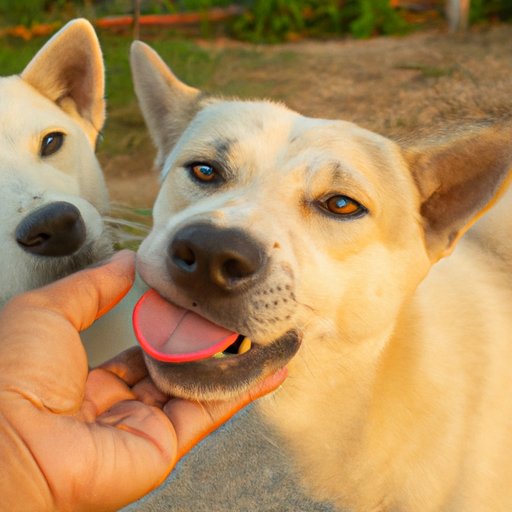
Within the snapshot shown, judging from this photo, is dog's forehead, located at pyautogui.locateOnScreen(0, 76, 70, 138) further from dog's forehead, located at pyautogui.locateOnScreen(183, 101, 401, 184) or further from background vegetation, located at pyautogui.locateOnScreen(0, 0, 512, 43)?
background vegetation, located at pyautogui.locateOnScreen(0, 0, 512, 43)

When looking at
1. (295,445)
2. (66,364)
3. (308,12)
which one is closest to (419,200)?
(295,445)

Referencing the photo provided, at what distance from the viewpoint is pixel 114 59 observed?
819 cm

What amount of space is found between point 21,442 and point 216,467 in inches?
71.7

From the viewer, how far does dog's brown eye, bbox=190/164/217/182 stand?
223 cm

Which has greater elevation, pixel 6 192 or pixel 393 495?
pixel 6 192

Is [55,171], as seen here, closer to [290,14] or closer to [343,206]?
[343,206]

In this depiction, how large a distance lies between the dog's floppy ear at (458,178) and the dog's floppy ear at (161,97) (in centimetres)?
90

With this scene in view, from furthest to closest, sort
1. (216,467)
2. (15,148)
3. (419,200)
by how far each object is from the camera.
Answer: (216,467), (15,148), (419,200)

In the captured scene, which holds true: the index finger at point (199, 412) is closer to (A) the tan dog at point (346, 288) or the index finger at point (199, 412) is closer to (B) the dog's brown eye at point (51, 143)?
(A) the tan dog at point (346, 288)

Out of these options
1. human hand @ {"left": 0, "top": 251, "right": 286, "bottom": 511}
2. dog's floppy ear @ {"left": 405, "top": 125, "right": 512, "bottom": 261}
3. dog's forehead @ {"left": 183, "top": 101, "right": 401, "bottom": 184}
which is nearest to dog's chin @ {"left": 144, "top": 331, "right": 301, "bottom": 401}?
human hand @ {"left": 0, "top": 251, "right": 286, "bottom": 511}

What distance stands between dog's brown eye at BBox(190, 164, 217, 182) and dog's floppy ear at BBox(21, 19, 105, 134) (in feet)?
4.09

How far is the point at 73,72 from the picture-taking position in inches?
128

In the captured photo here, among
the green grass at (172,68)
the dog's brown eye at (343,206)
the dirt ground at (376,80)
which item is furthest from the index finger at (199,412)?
the green grass at (172,68)

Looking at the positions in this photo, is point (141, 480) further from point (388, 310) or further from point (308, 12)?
point (308, 12)
